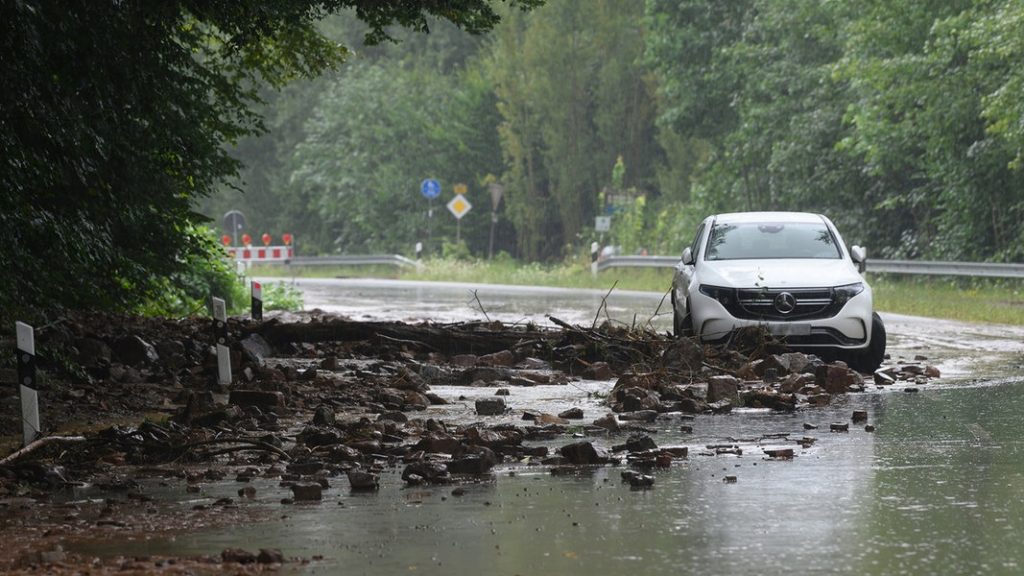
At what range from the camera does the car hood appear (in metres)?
16.2

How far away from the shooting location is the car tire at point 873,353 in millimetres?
16266

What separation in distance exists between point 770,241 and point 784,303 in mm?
1655

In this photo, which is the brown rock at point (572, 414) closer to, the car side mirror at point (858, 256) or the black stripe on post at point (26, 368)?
the black stripe on post at point (26, 368)

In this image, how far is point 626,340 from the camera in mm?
16578

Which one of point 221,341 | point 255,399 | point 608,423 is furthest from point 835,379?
point 221,341

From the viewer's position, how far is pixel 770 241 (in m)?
17.6

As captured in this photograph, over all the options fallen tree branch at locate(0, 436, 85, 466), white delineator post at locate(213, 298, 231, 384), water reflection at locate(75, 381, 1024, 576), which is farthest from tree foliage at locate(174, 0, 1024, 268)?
fallen tree branch at locate(0, 436, 85, 466)

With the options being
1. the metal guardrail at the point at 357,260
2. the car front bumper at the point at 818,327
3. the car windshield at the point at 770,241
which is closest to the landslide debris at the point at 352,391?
the car front bumper at the point at 818,327

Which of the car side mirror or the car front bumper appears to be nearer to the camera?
the car front bumper

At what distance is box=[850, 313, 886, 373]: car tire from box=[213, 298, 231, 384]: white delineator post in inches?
248

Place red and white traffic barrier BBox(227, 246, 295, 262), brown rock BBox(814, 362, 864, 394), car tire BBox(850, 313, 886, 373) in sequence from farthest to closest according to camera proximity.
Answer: red and white traffic barrier BBox(227, 246, 295, 262), car tire BBox(850, 313, 886, 373), brown rock BBox(814, 362, 864, 394)

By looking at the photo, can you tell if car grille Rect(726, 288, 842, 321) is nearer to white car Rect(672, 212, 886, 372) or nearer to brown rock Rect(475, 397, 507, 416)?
white car Rect(672, 212, 886, 372)

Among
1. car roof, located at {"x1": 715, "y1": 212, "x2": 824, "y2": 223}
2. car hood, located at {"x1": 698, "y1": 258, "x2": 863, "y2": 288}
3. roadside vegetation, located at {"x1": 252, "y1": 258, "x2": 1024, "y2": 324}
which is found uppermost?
car roof, located at {"x1": 715, "y1": 212, "x2": 824, "y2": 223}

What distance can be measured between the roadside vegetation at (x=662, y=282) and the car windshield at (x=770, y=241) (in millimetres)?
1990
